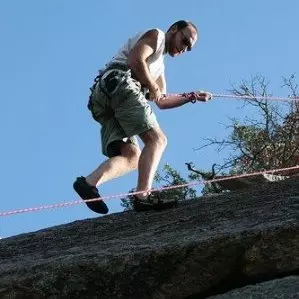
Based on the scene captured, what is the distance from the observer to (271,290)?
2.74m

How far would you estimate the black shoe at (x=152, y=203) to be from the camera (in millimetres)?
4758

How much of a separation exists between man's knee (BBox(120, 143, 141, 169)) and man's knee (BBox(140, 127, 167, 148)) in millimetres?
212

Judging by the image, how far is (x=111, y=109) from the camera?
5.38 metres

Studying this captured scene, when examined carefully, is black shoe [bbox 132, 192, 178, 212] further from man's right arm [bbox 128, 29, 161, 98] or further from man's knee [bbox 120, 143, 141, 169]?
man's right arm [bbox 128, 29, 161, 98]

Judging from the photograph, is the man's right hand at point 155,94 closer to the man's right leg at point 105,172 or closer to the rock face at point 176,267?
the man's right leg at point 105,172

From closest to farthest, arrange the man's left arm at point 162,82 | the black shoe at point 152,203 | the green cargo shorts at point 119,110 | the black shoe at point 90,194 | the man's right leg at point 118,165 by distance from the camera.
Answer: the black shoe at point 152,203
the black shoe at point 90,194
the man's right leg at point 118,165
the green cargo shorts at point 119,110
the man's left arm at point 162,82

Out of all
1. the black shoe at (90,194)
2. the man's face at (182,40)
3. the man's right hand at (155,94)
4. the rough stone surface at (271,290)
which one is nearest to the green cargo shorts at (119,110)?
the man's right hand at (155,94)

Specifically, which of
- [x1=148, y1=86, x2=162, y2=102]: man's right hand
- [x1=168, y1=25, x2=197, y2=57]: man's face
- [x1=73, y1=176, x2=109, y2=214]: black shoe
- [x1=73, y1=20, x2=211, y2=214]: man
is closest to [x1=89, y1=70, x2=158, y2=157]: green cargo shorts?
[x1=73, y1=20, x2=211, y2=214]: man

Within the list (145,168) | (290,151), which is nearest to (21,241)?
(145,168)

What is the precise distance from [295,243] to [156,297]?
60cm

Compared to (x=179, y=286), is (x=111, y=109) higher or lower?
higher

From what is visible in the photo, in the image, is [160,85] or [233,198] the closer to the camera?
[233,198]

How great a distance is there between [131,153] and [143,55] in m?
0.74

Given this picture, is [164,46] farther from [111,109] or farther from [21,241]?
[21,241]
